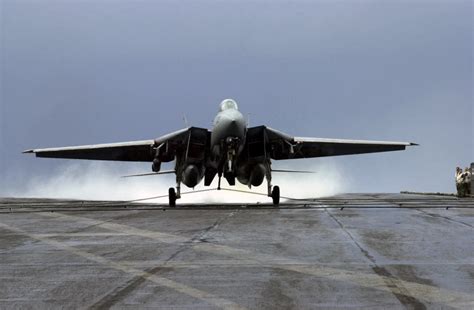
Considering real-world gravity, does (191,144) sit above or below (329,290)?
above

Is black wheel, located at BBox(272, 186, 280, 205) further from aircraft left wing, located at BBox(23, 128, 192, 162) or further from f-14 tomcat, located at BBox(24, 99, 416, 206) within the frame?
aircraft left wing, located at BBox(23, 128, 192, 162)

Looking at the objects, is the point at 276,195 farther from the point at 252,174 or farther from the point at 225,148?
the point at 225,148

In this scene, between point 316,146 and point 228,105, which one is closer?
point 228,105

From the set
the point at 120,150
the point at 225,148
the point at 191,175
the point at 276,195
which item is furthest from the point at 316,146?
the point at 120,150

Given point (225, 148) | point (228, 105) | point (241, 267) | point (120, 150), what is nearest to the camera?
point (241, 267)

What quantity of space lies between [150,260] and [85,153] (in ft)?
68.7

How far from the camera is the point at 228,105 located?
22.3 m

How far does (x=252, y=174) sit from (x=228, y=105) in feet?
10.7

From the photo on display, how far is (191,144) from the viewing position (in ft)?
74.7

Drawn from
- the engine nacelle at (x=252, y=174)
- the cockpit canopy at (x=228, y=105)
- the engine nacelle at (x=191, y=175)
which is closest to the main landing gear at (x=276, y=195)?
the engine nacelle at (x=252, y=174)

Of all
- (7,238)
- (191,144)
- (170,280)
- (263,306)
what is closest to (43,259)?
(170,280)

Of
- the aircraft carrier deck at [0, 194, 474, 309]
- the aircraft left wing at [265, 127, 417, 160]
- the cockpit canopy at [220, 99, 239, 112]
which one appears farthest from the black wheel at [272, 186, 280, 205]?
the aircraft carrier deck at [0, 194, 474, 309]

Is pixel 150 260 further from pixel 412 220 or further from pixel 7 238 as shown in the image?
pixel 412 220

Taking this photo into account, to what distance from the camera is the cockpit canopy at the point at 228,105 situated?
72.8ft
